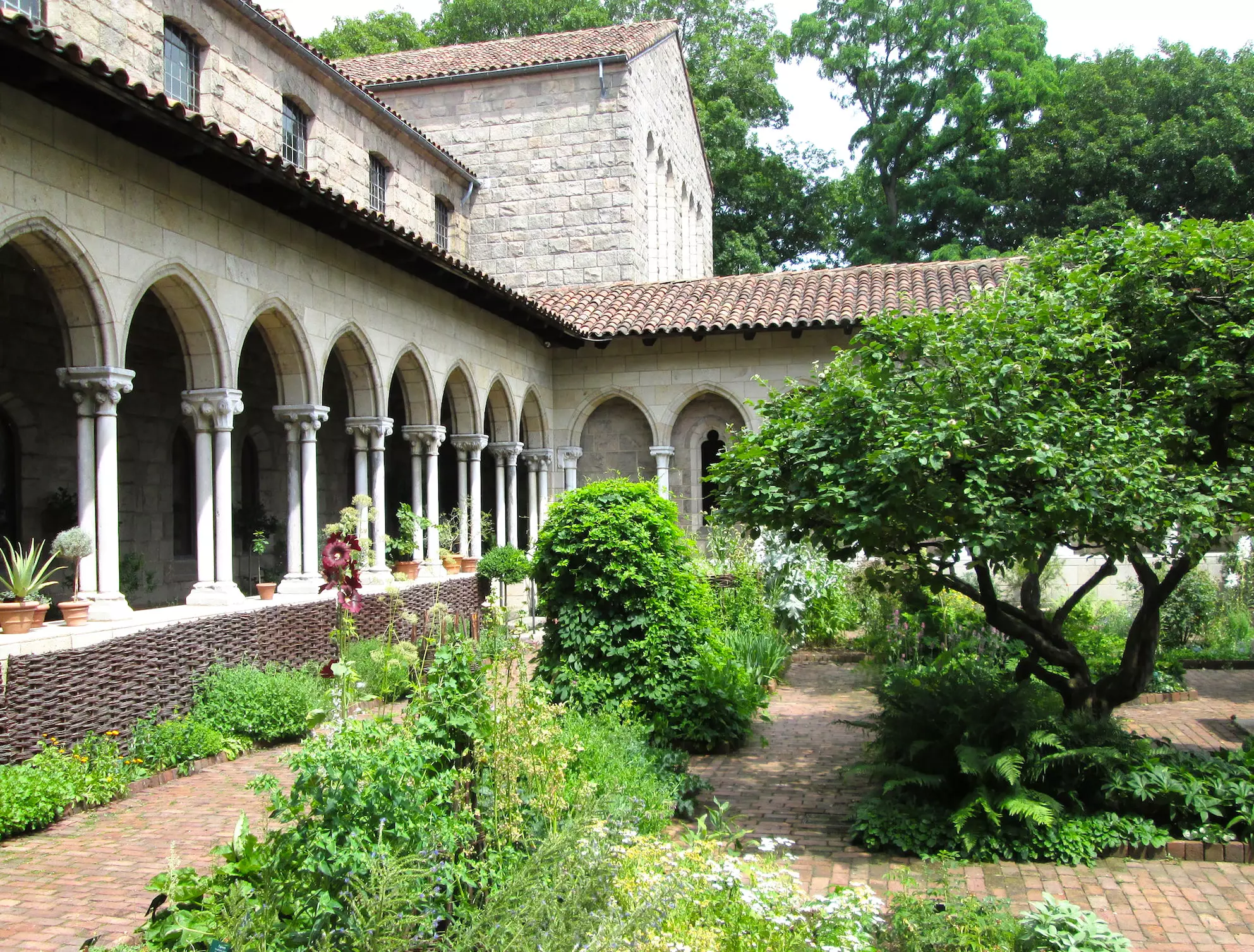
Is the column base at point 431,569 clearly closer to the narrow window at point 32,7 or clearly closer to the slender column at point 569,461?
the slender column at point 569,461

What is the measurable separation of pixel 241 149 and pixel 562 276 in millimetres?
12425

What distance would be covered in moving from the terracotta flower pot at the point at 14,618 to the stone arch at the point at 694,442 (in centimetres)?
1150

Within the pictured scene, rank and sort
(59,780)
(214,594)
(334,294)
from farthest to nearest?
(334,294), (214,594), (59,780)

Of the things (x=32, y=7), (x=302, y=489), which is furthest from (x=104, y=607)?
(x=32, y=7)

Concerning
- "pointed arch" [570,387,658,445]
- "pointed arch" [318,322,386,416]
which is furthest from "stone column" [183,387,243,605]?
"pointed arch" [570,387,658,445]

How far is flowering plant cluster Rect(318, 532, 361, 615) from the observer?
5.51 metres

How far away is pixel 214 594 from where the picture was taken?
918 centimetres

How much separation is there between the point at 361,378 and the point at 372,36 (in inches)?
1009

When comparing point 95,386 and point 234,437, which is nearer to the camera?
point 95,386

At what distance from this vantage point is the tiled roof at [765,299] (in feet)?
52.3

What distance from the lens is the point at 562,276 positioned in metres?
20.5

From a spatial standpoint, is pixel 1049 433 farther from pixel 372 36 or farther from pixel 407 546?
pixel 372 36

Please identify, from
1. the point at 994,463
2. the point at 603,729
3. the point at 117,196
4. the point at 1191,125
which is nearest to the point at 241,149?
the point at 117,196

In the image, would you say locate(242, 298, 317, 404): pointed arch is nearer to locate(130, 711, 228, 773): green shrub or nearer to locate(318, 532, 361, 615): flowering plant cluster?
locate(130, 711, 228, 773): green shrub
